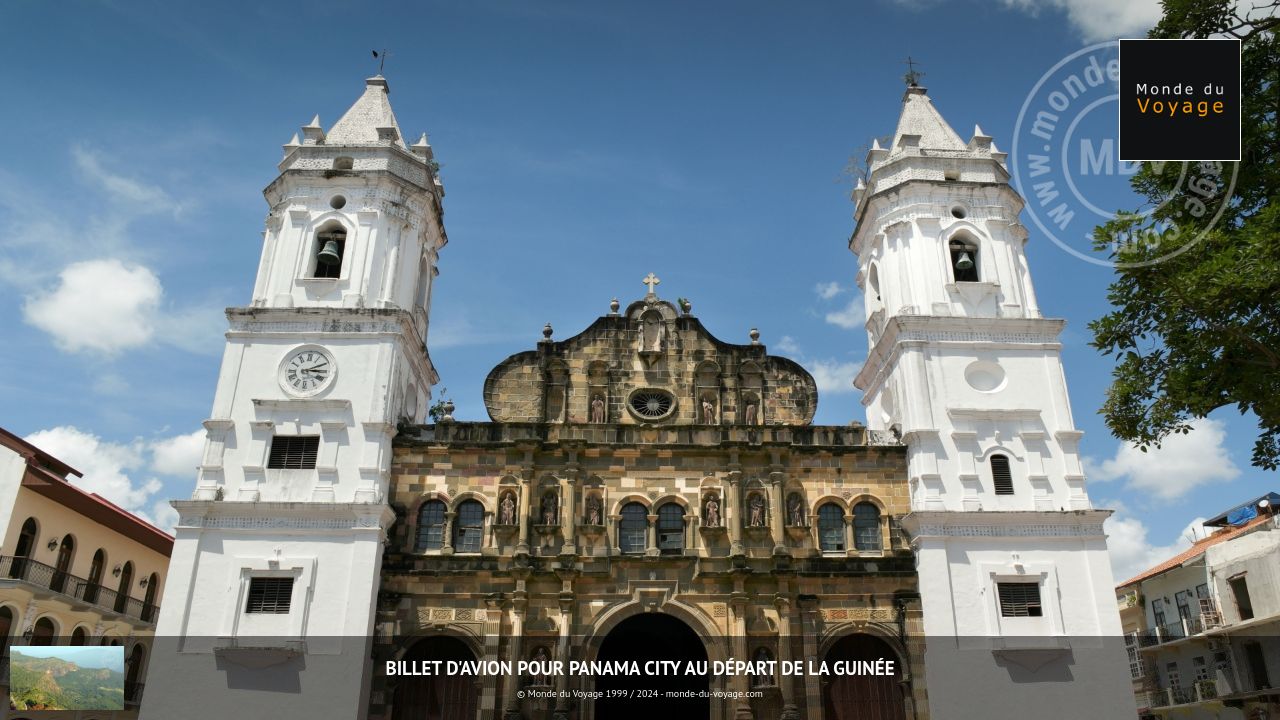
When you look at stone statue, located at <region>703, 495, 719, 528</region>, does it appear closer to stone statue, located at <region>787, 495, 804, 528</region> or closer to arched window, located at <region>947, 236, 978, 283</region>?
stone statue, located at <region>787, 495, 804, 528</region>

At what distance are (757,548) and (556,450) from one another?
231 inches

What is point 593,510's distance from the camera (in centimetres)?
2553

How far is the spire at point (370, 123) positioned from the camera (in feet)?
95.3

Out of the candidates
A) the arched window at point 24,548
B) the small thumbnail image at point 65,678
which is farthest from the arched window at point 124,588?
the small thumbnail image at point 65,678

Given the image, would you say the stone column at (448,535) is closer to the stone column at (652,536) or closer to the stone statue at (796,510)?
the stone column at (652,536)

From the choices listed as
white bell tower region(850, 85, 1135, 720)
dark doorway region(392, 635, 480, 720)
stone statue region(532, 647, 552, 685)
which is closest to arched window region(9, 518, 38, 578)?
dark doorway region(392, 635, 480, 720)

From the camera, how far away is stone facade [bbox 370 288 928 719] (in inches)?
943

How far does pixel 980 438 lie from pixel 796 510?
5182 millimetres

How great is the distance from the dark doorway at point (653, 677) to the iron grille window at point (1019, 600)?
24.6 feet

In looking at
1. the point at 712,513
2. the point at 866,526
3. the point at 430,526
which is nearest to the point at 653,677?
the point at 712,513

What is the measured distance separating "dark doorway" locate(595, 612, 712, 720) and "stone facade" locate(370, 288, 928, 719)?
1.53 meters

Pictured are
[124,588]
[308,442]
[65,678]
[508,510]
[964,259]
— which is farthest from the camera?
[124,588]

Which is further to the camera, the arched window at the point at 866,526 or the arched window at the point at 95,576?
the arched window at the point at 95,576

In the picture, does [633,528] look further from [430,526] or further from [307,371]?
[307,371]
